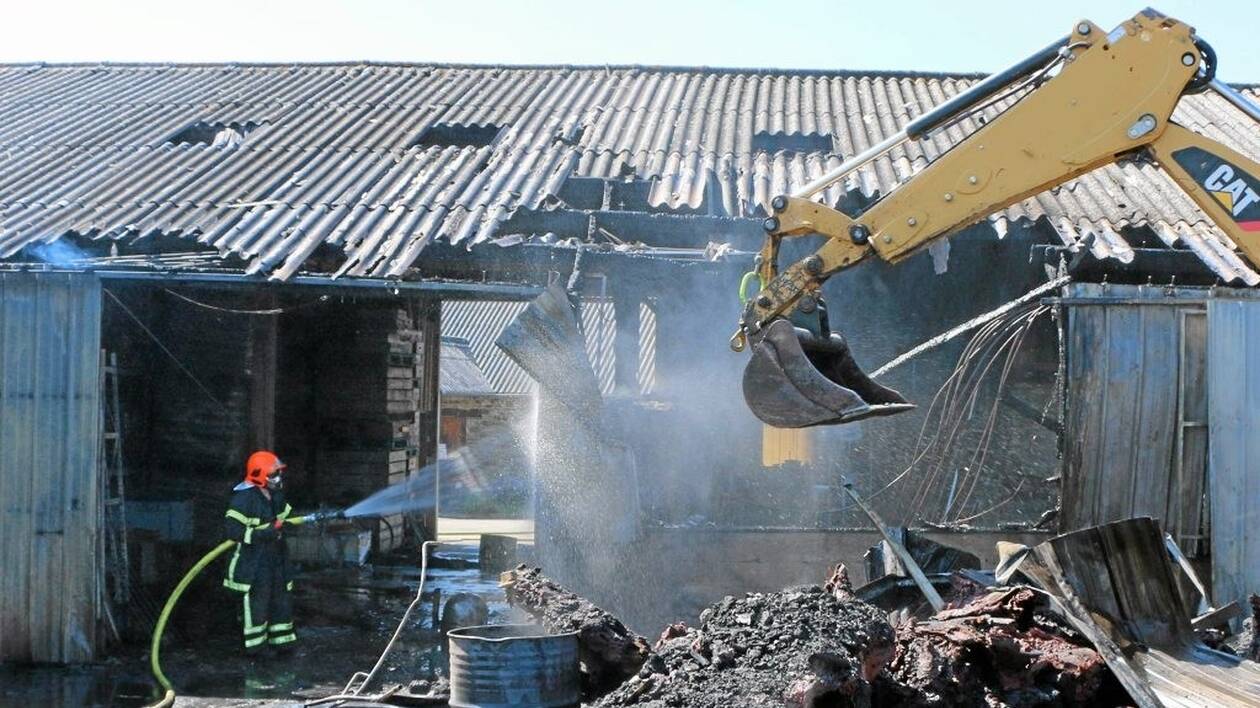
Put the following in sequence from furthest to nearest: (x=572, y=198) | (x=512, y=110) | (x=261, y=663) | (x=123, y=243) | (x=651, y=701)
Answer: (x=512, y=110) < (x=572, y=198) < (x=123, y=243) < (x=261, y=663) < (x=651, y=701)

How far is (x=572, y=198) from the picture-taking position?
42.5 ft

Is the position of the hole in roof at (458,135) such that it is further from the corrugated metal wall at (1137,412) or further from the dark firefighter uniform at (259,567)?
the corrugated metal wall at (1137,412)

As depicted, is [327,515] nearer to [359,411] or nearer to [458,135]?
[359,411]

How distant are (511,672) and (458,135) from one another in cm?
968

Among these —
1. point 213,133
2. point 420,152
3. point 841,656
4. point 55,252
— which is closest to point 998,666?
point 841,656

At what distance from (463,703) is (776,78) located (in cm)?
1308

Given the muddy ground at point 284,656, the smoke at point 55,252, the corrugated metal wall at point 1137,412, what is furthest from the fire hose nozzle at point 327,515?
the corrugated metal wall at point 1137,412

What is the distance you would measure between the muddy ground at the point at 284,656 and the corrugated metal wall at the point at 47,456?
531 millimetres

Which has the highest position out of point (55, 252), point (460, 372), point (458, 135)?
point (458, 135)

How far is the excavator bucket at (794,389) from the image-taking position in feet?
22.3

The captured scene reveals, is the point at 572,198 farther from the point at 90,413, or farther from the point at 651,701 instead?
the point at 651,701

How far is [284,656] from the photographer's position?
36.8 ft

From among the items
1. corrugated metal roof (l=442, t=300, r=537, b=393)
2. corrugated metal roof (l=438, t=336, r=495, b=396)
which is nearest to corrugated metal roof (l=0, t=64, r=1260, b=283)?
corrugated metal roof (l=438, t=336, r=495, b=396)

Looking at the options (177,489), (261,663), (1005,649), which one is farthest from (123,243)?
(1005,649)
